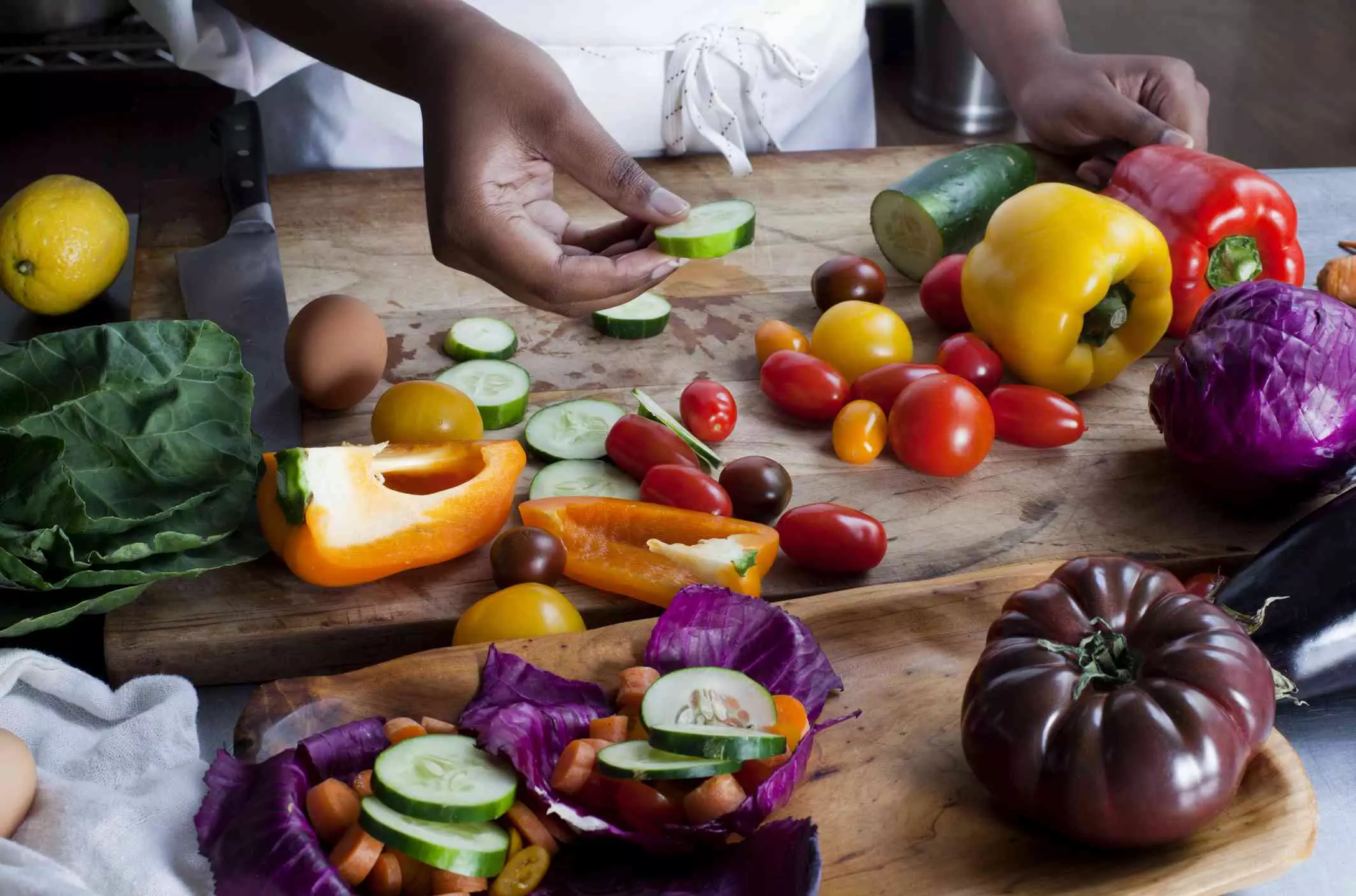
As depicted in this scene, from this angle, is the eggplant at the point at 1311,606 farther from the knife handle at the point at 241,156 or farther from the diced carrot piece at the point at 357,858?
the knife handle at the point at 241,156

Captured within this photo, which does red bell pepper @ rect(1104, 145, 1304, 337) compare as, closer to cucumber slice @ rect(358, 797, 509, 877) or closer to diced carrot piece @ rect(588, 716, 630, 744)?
diced carrot piece @ rect(588, 716, 630, 744)

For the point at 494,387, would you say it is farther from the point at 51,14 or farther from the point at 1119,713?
the point at 51,14

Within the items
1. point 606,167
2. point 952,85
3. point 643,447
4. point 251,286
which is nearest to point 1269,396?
point 643,447

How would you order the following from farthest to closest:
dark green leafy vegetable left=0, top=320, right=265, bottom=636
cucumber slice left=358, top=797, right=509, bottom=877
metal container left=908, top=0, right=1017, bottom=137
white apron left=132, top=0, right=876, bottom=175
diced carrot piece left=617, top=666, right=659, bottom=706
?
1. metal container left=908, top=0, right=1017, bottom=137
2. white apron left=132, top=0, right=876, bottom=175
3. dark green leafy vegetable left=0, top=320, right=265, bottom=636
4. diced carrot piece left=617, top=666, right=659, bottom=706
5. cucumber slice left=358, top=797, right=509, bottom=877

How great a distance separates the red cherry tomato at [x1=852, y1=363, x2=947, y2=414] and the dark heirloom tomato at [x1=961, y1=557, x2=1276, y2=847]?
26.4 inches

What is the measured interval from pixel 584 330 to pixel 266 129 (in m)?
0.90

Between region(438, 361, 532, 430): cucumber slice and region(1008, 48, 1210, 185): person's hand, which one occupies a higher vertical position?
region(1008, 48, 1210, 185): person's hand

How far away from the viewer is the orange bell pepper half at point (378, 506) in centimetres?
143

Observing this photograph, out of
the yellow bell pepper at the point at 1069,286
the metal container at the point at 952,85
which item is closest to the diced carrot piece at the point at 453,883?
the yellow bell pepper at the point at 1069,286

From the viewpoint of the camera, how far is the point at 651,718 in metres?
1.15

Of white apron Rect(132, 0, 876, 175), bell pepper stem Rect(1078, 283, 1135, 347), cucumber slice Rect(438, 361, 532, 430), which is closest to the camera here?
cucumber slice Rect(438, 361, 532, 430)

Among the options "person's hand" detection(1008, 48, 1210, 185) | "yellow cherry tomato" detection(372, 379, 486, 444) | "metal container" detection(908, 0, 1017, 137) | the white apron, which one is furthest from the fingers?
"metal container" detection(908, 0, 1017, 137)

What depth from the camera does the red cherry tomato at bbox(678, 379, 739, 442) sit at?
1.78 metres

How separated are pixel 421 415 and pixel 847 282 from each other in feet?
2.44
